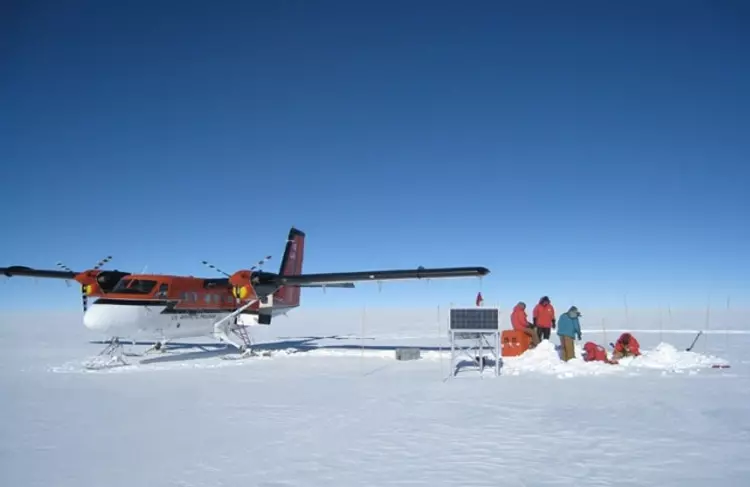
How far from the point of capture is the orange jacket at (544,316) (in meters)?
17.1

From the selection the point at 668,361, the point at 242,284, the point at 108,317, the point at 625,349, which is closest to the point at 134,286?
the point at 108,317

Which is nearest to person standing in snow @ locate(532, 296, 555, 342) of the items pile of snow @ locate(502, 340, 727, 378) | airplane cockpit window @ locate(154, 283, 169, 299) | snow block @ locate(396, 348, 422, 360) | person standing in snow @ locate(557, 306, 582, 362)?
pile of snow @ locate(502, 340, 727, 378)

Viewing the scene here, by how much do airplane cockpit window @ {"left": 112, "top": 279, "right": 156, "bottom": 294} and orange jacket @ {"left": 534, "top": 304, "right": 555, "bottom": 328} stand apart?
1273cm

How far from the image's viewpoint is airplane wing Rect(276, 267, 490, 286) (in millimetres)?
17766

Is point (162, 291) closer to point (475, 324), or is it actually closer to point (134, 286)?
point (134, 286)

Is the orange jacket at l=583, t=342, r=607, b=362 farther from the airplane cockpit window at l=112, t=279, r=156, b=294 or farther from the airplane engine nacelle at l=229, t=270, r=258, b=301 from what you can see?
the airplane cockpit window at l=112, t=279, r=156, b=294

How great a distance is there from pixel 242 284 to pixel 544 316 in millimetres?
10972

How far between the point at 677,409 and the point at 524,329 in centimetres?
835

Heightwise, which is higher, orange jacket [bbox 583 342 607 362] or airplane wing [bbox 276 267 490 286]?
airplane wing [bbox 276 267 490 286]

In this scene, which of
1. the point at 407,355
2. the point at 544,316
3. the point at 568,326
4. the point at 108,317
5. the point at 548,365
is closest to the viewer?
the point at 548,365

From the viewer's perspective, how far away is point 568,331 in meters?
15.2

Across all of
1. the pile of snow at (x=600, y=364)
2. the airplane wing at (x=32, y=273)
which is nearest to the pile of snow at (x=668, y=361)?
the pile of snow at (x=600, y=364)

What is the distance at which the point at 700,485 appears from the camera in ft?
17.3

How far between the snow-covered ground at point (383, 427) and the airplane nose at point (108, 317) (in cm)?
167
